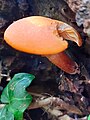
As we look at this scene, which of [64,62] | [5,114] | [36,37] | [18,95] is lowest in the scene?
[5,114]

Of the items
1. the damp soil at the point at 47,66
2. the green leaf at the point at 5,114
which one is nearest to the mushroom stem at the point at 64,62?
the damp soil at the point at 47,66

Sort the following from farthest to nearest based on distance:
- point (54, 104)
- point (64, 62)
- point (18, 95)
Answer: point (54, 104) < point (18, 95) < point (64, 62)

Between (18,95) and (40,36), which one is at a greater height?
(40,36)

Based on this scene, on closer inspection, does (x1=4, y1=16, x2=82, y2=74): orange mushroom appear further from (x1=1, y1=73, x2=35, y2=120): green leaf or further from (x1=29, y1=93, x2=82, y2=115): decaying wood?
(x1=29, y1=93, x2=82, y2=115): decaying wood

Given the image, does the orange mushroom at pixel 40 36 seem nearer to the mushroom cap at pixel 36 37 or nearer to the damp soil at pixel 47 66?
the mushroom cap at pixel 36 37

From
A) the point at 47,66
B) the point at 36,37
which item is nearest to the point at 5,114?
the point at 47,66

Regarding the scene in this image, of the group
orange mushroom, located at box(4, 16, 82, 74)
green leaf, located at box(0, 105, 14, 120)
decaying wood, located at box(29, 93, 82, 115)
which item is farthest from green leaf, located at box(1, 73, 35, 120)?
orange mushroom, located at box(4, 16, 82, 74)

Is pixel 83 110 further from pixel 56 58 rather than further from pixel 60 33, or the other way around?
pixel 60 33

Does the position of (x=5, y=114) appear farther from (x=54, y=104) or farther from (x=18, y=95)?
(x=54, y=104)
